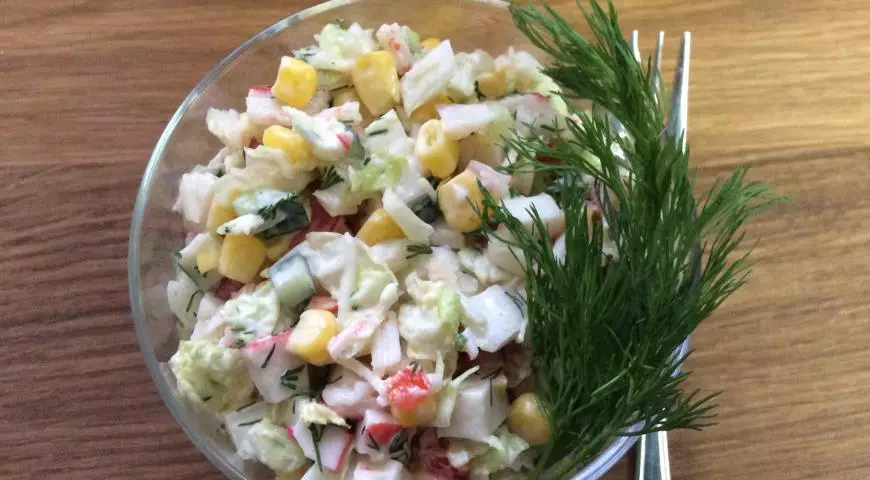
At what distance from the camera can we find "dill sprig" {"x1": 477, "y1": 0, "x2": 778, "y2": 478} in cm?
100

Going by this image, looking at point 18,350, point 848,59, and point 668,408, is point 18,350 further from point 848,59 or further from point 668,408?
point 848,59

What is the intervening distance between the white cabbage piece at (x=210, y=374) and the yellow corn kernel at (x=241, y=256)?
0.38 ft

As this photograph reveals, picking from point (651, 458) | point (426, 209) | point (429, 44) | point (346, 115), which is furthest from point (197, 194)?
point (651, 458)

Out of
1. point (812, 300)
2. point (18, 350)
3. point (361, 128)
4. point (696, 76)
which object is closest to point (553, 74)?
point (361, 128)

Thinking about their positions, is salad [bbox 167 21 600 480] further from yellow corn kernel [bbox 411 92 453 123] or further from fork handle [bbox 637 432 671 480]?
fork handle [bbox 637 432 671 480]

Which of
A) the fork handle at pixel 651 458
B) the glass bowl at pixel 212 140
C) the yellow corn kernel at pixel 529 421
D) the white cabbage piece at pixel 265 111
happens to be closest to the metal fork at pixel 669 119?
the fork handle at pixel 651 458

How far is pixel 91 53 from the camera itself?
4.98 feet

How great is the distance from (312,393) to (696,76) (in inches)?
39.5

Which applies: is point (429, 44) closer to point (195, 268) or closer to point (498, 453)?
point (195, 268)

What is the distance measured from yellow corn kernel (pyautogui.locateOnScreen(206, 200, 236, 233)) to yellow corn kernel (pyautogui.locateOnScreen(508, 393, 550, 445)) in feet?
1.72

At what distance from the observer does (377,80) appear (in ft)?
3.95

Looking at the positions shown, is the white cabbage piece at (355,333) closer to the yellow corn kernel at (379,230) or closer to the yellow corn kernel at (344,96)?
the yellow corn kernel at (379,230)

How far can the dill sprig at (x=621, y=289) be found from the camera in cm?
100

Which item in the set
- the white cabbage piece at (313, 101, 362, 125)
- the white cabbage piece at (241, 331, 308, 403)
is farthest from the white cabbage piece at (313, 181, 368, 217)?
the white cabbage piece at (241, 331, 308, 403)
